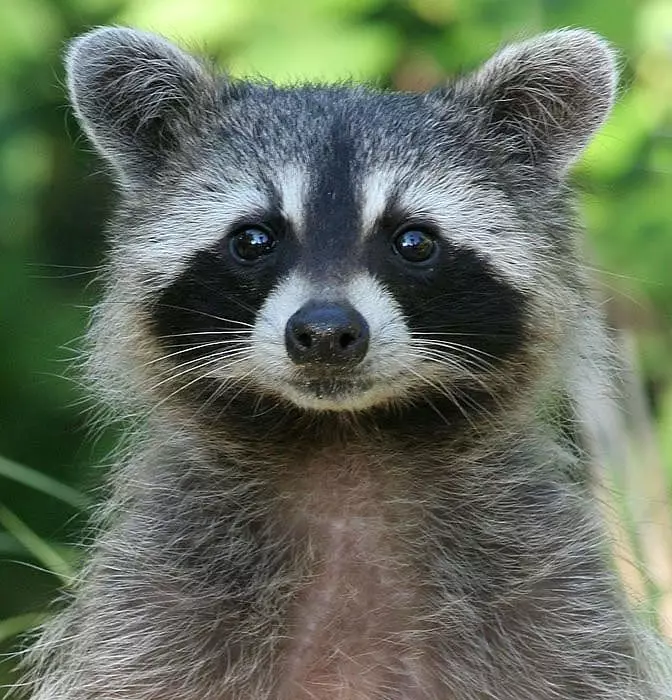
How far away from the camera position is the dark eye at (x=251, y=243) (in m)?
3.41

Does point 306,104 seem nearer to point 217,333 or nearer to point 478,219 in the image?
point 478,219

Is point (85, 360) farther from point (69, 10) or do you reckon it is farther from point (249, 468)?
point (69, 10)

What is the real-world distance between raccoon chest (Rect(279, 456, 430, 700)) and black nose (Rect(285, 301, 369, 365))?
0.50 m

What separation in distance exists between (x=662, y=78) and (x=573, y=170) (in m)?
1.91

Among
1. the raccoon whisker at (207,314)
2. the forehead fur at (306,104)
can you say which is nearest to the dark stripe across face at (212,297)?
the raccoon whisker at (207,314)

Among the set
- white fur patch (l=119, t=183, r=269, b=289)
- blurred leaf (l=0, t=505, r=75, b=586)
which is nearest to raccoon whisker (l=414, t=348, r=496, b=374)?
white fur patch (l=119, t=183, r=269, b=289)

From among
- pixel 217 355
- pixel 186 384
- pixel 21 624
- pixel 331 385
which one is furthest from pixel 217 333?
pixel 21 624

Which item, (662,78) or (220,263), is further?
(662,78)

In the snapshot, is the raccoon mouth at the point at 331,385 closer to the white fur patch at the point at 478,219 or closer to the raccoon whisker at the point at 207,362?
the raccoon whisker at the point at 207,362

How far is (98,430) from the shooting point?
425 cm

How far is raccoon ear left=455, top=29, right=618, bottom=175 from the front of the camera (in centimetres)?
372

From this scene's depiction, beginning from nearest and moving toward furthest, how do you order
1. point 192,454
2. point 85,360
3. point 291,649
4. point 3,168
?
point 291,649 → point 192,454 → point 85,360 → point 3,168

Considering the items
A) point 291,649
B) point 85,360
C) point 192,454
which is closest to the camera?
point 291,649

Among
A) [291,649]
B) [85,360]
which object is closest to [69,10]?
[85,360]
